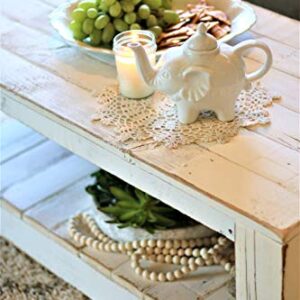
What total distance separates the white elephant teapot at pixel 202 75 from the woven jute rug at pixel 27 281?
1.75ft

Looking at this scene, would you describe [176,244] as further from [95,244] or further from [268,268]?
[268,268]

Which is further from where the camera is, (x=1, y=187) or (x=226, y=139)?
(x=1, y=187)

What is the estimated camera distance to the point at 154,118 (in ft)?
5.08

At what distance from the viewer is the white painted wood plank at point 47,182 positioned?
6.33 feet

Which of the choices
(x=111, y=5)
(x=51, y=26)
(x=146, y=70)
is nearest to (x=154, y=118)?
(x=146, y=70)

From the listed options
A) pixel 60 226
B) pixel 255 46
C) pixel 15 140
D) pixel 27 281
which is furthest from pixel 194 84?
pixel 15 140

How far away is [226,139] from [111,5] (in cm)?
40

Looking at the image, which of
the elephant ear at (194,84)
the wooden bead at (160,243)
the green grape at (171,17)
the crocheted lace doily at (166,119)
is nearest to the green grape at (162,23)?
the green grape at (171,17)

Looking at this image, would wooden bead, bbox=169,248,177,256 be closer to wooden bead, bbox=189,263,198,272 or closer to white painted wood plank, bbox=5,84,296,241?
wooden bead, bbox=189,263,198,272

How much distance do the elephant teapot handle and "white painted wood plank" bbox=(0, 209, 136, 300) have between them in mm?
481

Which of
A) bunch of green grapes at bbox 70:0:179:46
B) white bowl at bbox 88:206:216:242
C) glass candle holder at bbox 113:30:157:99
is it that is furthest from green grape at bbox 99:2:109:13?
white bowl at bbox 88:206:216:242

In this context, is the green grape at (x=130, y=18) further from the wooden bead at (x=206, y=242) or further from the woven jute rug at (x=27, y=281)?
the woven jute rug at (x=27, y=281)

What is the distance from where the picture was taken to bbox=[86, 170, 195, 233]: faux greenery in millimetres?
1728

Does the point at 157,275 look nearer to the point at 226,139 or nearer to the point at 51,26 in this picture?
the point at 226,139
